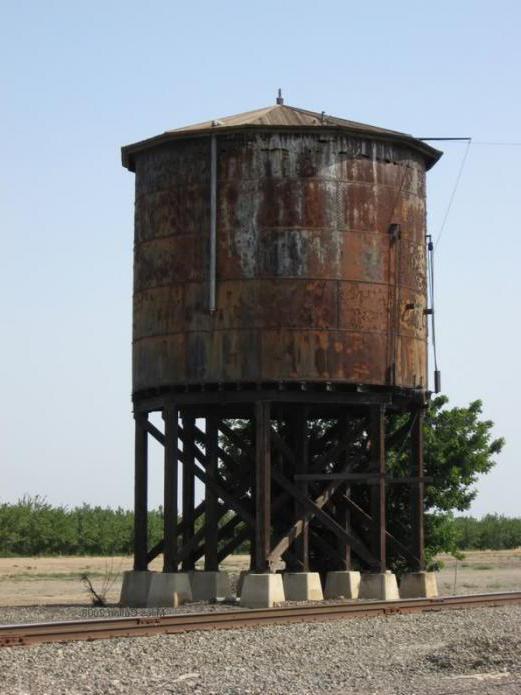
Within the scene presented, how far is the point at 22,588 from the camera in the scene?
41.5 metres

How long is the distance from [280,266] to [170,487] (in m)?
4.79

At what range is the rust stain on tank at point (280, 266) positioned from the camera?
2850cm

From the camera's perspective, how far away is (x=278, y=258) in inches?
1125

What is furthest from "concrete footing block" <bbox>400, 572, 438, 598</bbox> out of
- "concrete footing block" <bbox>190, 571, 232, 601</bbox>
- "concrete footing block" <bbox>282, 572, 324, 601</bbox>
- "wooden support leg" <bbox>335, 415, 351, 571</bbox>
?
"concrete footing block" <bbox>190, 571, 232, 601</bbox>

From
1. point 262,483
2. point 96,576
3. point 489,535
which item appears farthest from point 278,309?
point 489,535

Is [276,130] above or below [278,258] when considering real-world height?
→ above

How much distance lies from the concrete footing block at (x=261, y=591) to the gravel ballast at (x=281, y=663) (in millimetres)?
6609

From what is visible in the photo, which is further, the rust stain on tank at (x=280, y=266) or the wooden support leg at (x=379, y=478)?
the wooden support leg at (x=379, y=478)

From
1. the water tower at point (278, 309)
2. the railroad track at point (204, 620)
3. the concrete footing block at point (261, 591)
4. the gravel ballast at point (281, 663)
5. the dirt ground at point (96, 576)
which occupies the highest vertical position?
the water tower at point (278, 309)

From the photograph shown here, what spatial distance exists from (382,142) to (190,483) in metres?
8.08

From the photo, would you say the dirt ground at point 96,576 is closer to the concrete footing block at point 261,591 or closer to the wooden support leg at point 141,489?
the wooden support leg at point 141,489

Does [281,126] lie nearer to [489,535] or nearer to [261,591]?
[261,591]

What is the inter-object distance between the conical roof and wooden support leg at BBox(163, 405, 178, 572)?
18.1 feet

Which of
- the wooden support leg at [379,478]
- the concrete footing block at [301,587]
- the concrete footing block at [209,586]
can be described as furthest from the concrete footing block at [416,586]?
the concrete footing block at [209,586]
